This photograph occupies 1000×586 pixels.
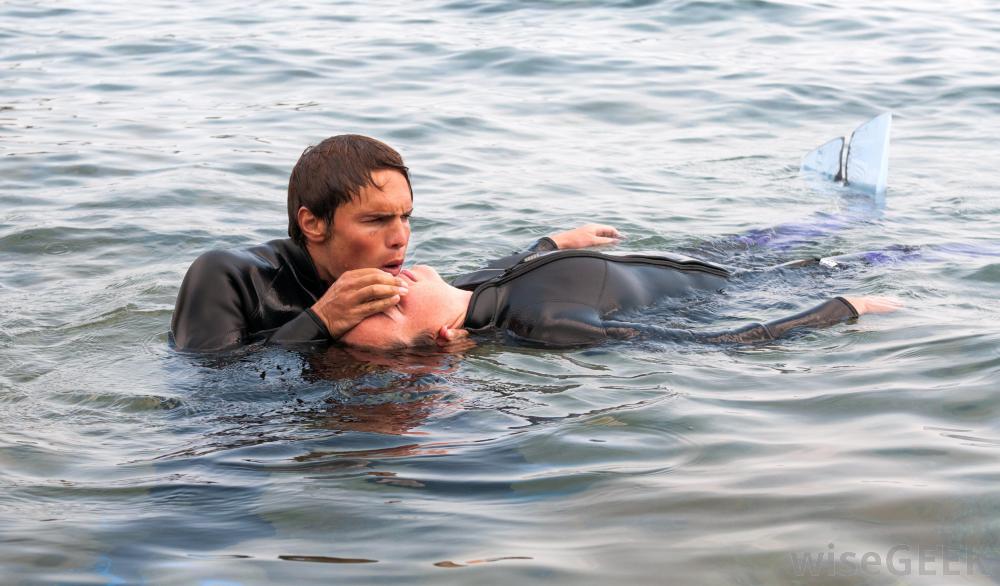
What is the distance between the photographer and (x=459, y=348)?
4855mm

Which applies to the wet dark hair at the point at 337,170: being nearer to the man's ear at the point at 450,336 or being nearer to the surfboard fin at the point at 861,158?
the man's ear at the point at 450,336

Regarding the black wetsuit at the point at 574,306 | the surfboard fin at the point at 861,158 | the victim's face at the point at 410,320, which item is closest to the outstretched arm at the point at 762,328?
the black wetsuit at the point at 574,306

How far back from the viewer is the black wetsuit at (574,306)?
188 inches

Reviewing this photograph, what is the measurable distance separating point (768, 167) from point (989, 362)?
491 centimetres

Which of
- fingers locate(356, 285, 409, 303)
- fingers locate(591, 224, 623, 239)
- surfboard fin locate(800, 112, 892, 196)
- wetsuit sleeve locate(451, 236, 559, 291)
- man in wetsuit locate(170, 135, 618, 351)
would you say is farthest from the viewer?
surfboard fin locate(800, 112, 892, 196)

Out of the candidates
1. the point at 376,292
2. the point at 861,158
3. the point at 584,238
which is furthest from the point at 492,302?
the point at 861,158

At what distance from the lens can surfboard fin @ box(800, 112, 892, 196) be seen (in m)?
7.91

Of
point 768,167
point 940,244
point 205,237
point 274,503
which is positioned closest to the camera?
point 274,503

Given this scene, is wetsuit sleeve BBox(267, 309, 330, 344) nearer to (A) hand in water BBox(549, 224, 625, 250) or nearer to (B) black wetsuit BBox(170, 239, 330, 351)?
(B) black wetsuit BBox(170, 239, 330, 351)

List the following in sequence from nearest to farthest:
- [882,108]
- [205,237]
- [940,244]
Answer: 1. [940,244]
2. [205,237]
3. [882,108]

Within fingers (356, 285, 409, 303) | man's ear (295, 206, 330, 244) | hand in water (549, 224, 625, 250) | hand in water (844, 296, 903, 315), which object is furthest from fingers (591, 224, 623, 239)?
fingers (356, 285, 409, 303)

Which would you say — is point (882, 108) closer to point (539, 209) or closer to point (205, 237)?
point (539, 209)

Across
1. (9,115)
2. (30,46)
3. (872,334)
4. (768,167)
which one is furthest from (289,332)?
(30,46)

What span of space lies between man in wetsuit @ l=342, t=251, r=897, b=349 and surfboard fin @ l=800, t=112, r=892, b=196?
3.13 m
